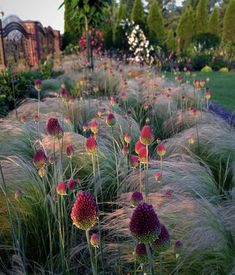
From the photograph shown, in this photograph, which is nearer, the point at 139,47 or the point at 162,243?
the point at 162,243

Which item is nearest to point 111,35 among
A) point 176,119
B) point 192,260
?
point 176,119

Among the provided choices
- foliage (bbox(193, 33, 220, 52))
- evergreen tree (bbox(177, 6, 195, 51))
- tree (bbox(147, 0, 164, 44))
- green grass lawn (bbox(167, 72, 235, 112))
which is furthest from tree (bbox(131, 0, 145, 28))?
green grass lawn (bbox(167, 72, 235, 112))

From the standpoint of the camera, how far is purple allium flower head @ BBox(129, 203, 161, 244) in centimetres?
89

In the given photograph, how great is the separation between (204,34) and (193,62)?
5.04 m

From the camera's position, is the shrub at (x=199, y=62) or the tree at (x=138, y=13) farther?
the tree at (x=138, y=13)

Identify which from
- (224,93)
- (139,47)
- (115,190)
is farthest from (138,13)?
(115,190)

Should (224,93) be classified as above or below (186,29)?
below

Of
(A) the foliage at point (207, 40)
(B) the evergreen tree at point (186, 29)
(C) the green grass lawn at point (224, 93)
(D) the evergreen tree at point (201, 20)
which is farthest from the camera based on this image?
(D) the evergreen tree at point (201, 20)

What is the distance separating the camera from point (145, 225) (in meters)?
0.89

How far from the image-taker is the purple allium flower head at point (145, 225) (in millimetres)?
892

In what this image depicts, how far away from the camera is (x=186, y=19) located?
20922mm

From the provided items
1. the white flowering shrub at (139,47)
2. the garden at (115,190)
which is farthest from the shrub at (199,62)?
the garden at (115,190)

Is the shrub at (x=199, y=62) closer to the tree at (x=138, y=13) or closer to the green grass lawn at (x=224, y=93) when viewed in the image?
the tree at (x=138, y=13)

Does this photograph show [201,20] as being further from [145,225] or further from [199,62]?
[145,225]
